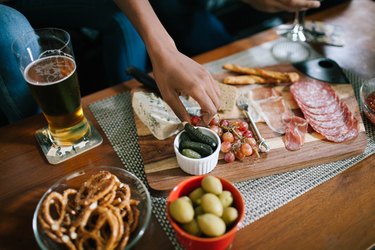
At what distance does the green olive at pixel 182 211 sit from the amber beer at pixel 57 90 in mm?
419

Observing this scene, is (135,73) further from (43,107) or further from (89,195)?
(89,195)

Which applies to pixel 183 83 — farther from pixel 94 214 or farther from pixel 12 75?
pixel 12 75

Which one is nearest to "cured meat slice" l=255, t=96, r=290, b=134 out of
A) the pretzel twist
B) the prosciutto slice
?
the prosciutto slice

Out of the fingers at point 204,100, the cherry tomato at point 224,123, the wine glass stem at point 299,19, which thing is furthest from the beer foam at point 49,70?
the wine glass stem at point 299,19

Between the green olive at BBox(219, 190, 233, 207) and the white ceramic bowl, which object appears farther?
the white ceramic bowl

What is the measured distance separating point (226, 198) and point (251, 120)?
1.29 feet

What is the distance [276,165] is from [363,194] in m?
0.22

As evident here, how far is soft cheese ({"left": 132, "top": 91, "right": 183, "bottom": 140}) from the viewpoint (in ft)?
3.22

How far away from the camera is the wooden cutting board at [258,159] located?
90 centimetres

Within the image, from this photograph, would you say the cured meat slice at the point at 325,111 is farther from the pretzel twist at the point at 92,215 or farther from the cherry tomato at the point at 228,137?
the pretzel twist at the point at 92,215

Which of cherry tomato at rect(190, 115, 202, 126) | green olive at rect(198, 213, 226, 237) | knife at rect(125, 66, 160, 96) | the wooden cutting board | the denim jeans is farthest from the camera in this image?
the denim jeans

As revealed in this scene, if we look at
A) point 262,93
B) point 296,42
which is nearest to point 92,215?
point 262,93

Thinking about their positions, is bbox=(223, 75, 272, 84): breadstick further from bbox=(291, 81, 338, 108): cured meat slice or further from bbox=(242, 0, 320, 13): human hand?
bbox=(242, 0, 320, 13): human hand

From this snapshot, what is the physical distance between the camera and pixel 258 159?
3.09ft
